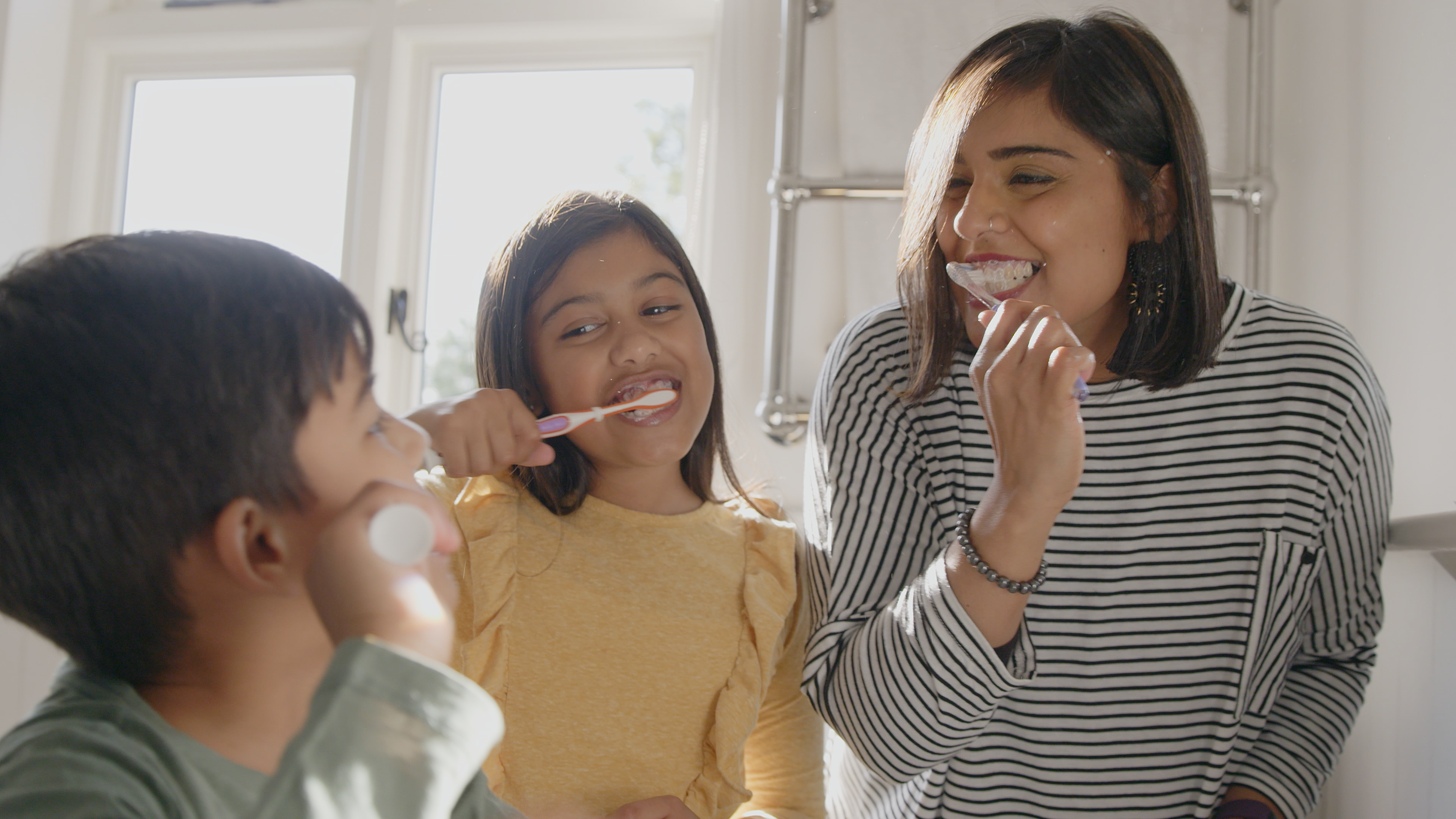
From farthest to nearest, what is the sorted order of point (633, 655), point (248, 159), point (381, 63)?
point (248, 159) < point (381, 63) < point (633, 655)

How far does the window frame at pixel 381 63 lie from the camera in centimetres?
211

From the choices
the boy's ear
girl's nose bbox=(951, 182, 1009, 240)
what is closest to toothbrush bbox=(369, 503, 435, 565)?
the boy's ear

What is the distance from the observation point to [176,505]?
1.92ft

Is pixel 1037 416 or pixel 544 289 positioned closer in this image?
pixel 1037 416

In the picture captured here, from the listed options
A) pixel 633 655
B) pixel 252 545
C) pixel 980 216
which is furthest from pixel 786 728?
pixel 252 545

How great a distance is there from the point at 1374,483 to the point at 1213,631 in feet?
0.69

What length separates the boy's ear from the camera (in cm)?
59

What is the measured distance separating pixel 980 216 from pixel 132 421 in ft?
2.30

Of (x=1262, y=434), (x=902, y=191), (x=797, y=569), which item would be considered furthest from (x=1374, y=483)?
(x=902, y=191)

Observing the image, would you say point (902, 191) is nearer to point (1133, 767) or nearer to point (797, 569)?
point (797, 569)

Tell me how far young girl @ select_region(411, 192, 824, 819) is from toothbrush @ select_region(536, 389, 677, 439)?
0.04 feet

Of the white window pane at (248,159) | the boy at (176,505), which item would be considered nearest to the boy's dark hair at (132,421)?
the boy at (176,505)

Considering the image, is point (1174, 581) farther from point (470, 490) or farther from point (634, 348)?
point (470, 490)

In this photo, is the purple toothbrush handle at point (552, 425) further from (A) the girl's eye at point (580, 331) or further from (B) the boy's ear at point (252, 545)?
(B) the boy's ear at point (252, 545)
